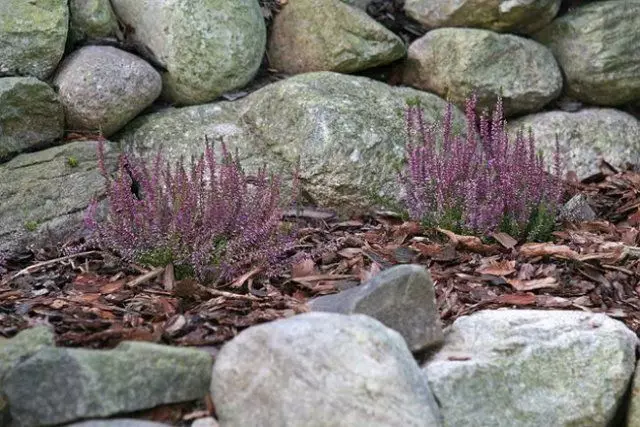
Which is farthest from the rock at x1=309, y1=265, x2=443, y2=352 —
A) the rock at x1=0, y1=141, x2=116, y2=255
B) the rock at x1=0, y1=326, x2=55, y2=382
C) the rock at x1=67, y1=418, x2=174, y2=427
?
the rock at x1=0, y1=141, x2=116, y2=255

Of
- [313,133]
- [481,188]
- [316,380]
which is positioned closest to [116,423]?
[316,380]

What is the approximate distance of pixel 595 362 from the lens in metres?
2.68

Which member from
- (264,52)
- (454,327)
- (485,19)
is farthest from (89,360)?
(485,19)

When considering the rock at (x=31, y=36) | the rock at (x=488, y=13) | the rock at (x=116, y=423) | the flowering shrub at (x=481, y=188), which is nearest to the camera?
the rock at (x=116, y=423)

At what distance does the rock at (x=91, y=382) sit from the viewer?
2141 mm

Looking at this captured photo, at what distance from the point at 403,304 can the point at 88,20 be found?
7.39 ft

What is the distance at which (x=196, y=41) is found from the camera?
4.14 metres

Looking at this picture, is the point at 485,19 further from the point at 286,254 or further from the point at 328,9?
the point at 286,254

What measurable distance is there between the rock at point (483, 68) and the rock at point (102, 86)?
140 cm

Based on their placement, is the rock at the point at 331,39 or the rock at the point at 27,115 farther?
the rock at the point at 331,39

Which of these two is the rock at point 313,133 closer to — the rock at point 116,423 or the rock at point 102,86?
the rock at point 102,86

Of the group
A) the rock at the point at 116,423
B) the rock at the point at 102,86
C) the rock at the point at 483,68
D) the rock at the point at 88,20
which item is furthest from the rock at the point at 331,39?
the rock at the point at 116,423

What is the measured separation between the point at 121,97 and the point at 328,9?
115 centimetres

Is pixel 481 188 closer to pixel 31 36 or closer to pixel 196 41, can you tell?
pixel 196 41
